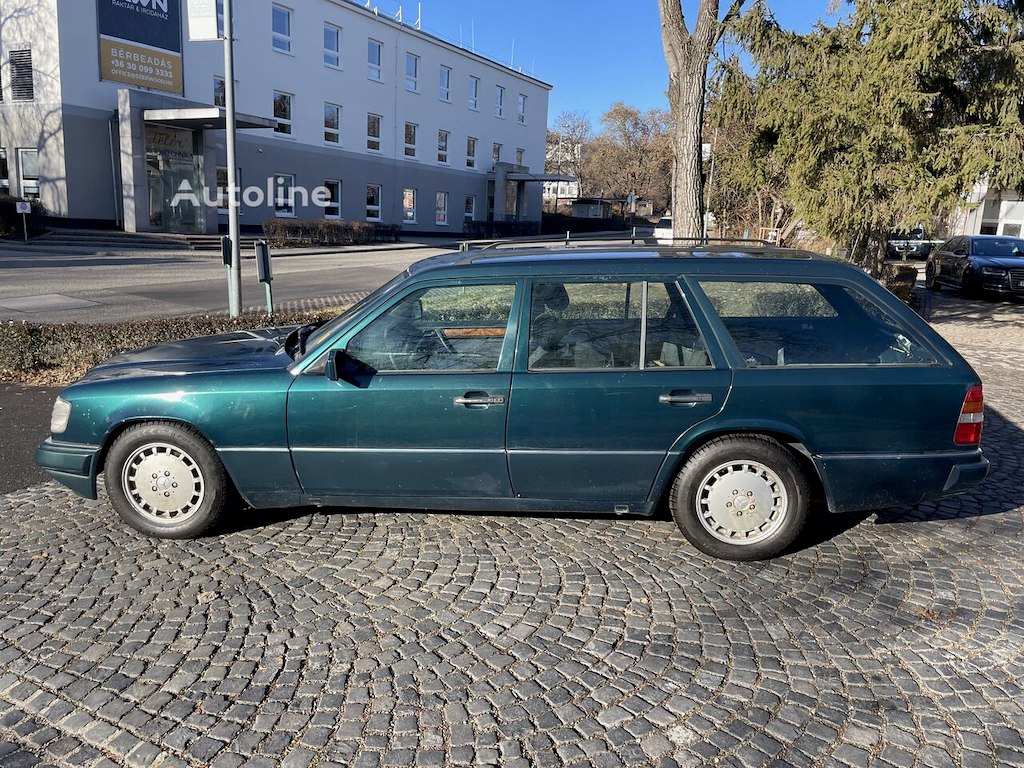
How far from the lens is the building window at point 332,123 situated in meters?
37.2

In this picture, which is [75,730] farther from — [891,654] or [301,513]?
[891,654]

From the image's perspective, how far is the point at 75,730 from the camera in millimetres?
2746

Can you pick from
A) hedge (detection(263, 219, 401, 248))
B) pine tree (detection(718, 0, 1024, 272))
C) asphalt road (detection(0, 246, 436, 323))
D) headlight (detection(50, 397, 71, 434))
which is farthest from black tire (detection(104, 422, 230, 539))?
hedge (detection(263, 219, 401, 248))

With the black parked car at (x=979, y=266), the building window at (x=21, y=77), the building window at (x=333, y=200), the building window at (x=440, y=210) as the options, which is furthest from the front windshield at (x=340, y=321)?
the building window at (x=440, y=210)

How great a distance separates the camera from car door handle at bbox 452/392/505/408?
400cm

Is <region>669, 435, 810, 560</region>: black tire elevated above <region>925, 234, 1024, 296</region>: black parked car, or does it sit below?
below

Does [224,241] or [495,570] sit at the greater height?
[224,241]

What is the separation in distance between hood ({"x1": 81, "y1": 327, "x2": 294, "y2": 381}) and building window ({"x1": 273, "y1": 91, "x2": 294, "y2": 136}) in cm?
3244

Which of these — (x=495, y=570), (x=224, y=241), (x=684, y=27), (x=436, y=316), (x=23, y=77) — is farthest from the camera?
(x=23, y=77)

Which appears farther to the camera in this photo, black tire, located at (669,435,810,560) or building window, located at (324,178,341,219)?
building window, located at (324,178,341,219)

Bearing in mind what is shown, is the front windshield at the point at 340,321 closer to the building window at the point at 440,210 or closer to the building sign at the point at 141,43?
the building sign at the point at 141,43

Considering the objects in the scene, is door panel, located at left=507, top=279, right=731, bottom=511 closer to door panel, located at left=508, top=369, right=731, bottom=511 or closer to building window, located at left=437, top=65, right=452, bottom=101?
door panel, located at left=508, top=369, right=731, bottom=511

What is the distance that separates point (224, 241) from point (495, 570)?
7021 millimetres

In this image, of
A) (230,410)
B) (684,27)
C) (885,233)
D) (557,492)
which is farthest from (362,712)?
(885,233)
